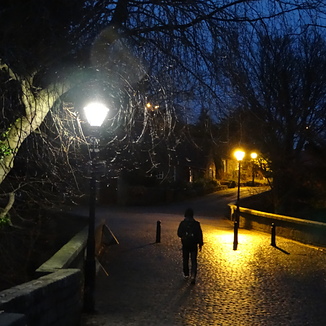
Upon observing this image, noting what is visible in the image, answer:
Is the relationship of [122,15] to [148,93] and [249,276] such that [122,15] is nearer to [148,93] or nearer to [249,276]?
[148,93]

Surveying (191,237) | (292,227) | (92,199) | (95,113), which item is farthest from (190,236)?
(292,227)

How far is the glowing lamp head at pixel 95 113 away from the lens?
1002 centimetres

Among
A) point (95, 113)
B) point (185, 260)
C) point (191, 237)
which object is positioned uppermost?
point (95, 113)

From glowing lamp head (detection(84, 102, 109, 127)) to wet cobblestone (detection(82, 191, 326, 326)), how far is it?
3311 millimetres

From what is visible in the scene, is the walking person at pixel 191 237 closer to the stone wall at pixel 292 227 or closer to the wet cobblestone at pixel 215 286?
the wet cobblestone at pixel 215 286

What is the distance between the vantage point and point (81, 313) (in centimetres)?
962

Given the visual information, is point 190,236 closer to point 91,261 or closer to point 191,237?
point 191,237

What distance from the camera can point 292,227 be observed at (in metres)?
22.1

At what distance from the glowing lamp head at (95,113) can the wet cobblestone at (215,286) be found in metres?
3.31

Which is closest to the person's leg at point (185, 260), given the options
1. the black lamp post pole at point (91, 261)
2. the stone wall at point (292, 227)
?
the black lamp post pole at point (91, 261)

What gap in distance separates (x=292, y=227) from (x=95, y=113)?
13.9 m

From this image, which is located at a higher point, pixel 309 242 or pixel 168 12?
pixel 168 12

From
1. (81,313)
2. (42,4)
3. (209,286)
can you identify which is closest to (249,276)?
(209,286)

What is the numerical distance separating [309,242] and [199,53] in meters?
12.9
